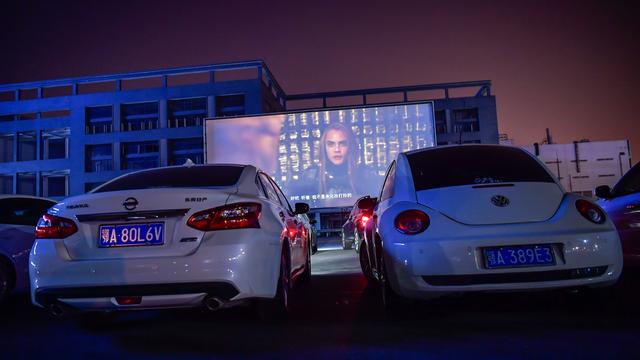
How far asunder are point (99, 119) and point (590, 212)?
5332 centimetres

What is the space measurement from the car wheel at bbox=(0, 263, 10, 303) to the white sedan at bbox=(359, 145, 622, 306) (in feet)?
13.1

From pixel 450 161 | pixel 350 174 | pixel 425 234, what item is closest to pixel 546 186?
pixel 450 161

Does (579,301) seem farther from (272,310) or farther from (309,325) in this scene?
(272,310)

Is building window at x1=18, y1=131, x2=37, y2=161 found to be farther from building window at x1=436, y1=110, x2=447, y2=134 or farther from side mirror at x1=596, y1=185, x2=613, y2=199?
side mirror at x1=596, y1=185, x2=613, y2=199

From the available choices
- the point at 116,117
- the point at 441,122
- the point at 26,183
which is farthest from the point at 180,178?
the point at 26,183

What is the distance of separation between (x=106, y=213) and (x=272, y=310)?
52.2 inches

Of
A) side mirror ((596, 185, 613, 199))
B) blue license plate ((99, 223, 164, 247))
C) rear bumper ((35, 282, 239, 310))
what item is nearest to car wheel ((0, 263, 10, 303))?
rear bumper ((35, 282, 239, 310))

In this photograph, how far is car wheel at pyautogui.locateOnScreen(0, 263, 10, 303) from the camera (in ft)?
16.4

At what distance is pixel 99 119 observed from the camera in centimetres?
5019

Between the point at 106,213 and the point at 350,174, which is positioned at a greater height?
the point at 350,174

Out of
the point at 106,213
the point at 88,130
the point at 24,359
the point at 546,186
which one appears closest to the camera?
the point at 24,359

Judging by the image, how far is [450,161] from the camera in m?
4.00

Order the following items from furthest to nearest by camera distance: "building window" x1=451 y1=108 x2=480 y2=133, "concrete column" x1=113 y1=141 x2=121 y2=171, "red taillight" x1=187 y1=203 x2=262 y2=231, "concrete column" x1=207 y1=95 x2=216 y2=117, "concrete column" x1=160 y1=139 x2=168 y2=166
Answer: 1. "building window" x1=451 y1=108 x2=480 y2=133
2. "concrete column" x1=113 y1=141 x2=121 y2=171
3. "concrete column" x1=160 y1=139 x2=168 y2=166
4. "concrete column" x1=207 y1=95 x2=216 y2=117
5. "red taillight" x1=187 y1=203 x2=262 y2=231

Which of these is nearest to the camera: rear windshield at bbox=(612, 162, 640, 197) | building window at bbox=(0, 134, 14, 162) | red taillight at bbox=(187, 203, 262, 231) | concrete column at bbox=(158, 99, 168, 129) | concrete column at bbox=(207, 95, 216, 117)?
red taillight at bbox=(187, 203, 262, 231)
